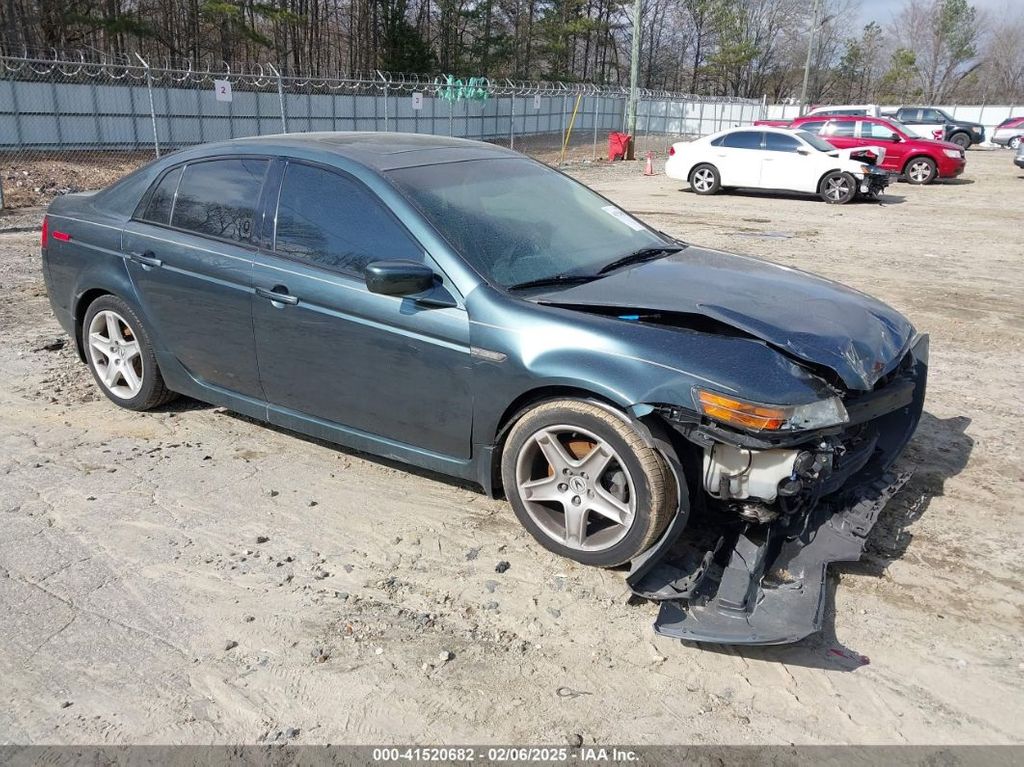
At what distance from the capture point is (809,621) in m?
2.95

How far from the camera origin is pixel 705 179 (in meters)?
19.3

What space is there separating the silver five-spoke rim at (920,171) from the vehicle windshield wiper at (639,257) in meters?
20.4

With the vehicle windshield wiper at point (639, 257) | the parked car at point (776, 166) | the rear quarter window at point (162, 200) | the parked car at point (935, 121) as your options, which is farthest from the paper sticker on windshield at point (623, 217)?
the parked car at point (935, 121)

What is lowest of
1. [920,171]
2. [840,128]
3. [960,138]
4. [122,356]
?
[122,356]

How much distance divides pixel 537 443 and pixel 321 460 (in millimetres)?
1589

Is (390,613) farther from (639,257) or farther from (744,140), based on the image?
(744,140)

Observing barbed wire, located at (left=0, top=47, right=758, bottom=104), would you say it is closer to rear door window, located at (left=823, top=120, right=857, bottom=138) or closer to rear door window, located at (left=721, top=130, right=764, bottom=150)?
rear door window, located at (left=721, top=130, right=764, bottom=150)

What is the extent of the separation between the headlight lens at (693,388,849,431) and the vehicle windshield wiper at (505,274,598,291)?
0.96m

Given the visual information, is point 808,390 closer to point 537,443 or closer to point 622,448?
point 622,448

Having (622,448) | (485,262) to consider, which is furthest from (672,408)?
(485,262)

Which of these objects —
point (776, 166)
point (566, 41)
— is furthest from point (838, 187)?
point (566, 41)

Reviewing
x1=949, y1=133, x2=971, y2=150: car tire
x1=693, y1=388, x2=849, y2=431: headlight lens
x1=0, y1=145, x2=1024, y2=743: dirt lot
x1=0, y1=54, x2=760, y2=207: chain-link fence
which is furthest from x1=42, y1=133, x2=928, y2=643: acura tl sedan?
x1=949, y1=133, x2=971, y2=150: car tire

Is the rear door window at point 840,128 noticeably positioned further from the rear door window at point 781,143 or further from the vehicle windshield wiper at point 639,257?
the vehicle windshield wiper at point 639,257

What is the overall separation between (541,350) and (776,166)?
655 inches
